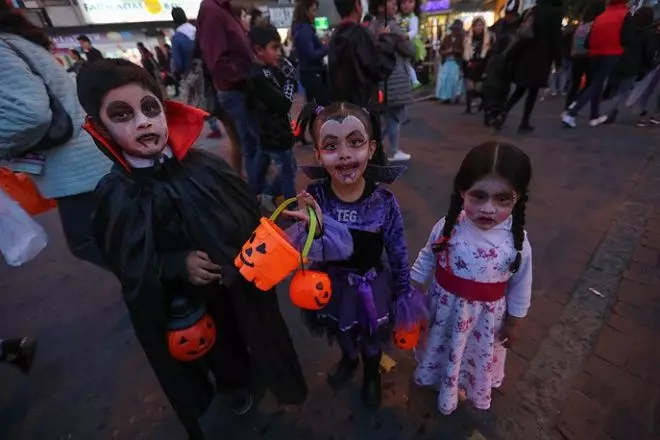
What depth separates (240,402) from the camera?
72.8 inches

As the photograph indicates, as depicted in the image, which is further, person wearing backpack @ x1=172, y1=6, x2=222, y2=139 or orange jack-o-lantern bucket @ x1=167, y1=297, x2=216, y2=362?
person wearing backpack @ x1=172, y1=6, x2=222, y2=139

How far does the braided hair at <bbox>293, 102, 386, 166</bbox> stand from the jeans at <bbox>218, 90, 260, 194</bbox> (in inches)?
76.1

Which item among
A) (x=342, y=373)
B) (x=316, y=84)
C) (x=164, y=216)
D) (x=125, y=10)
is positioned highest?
(x=125, y=10)

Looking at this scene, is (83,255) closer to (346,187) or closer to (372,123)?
(346,187)

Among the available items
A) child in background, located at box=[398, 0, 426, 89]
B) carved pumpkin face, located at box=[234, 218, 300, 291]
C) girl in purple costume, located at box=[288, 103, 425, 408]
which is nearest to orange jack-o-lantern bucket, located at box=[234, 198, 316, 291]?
carved pumpkin face, located at box=[234, 218, 300, 291]

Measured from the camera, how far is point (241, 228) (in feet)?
4.46

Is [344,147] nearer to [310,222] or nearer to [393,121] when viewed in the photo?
[310,222]

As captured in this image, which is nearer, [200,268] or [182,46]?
[200,268]

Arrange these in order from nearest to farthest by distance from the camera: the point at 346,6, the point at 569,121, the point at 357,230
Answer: the point at 357,230 → the point at 346,6 → the point at 569,121

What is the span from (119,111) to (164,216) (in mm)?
377

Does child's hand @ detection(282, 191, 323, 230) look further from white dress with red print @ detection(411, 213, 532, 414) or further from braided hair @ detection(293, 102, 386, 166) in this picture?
white dress with red print @ detection(411, 213, 532, 414)

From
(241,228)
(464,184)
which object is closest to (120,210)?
(241,228)

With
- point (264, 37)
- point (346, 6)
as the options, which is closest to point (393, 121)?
point (346, 6)

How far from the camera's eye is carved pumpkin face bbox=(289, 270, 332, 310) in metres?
1.16
